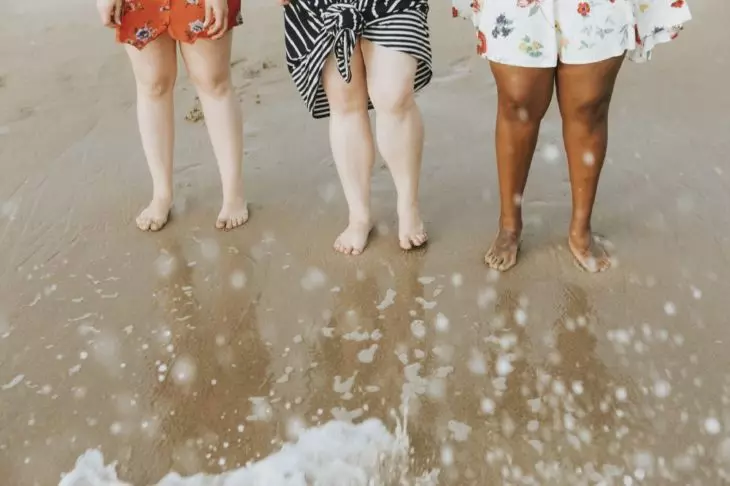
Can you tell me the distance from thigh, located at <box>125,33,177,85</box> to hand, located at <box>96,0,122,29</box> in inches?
5.3

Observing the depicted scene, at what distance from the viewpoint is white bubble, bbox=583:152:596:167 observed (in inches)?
98.0

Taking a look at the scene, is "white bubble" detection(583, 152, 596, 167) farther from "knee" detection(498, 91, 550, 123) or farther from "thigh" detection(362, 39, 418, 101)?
"thigh" detection(362, 39, 418, 101)

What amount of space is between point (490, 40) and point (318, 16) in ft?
1.88

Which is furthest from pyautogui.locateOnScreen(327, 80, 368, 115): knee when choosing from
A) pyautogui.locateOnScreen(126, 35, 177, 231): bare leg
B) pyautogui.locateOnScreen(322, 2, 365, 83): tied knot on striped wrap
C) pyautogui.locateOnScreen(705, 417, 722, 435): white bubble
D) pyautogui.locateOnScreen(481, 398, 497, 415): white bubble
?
pyautogui.locateOnScreen(705, 417, 722, 435): white bubble

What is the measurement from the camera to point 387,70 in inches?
95.6

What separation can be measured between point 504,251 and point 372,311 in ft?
1.81

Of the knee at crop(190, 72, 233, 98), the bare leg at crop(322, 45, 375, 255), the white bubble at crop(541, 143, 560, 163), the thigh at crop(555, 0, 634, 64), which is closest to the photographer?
the thigh at crop(555, 0, 634, 64)

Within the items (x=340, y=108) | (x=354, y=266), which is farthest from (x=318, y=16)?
(x=354, y=266)

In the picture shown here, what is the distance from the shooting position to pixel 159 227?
10.1 feet

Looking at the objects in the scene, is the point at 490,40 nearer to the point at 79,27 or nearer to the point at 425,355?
the point at 425,355

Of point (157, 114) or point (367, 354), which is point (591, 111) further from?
point (157, 114)

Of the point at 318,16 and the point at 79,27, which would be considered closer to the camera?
the point at 318,16

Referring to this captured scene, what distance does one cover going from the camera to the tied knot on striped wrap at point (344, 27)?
92.7 inches

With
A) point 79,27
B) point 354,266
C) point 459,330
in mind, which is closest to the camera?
point 459,330
